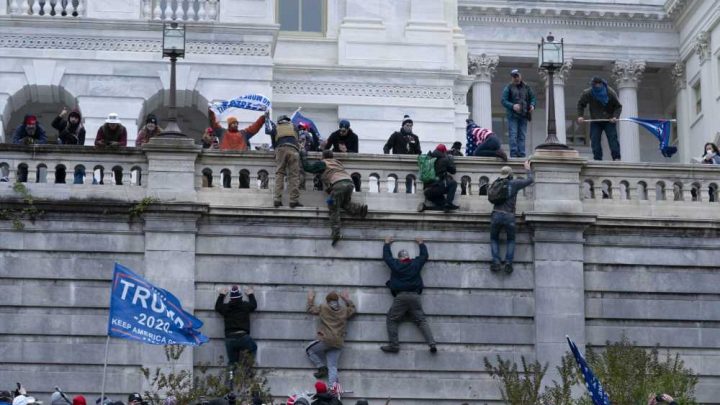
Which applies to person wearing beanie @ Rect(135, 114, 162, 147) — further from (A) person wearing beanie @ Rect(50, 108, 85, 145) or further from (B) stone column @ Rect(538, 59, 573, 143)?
(B) stone column @ Rect(538, 59, 573, 143)

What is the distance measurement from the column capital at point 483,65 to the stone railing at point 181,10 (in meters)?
28.2

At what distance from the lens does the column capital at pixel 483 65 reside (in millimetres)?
77812

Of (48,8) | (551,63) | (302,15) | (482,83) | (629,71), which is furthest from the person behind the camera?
(482,83)

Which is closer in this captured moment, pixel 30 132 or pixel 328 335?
pixel 328 335

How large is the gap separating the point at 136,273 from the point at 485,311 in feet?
22.4

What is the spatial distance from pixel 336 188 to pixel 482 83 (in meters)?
38.7

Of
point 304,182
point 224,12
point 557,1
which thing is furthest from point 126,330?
point 557,1

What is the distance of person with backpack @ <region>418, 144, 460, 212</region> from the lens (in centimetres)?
3984

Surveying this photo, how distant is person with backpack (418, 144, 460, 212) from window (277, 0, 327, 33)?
602 inches

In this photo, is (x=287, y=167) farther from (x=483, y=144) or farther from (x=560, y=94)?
(x=560, y=94)

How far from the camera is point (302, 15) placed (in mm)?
54812

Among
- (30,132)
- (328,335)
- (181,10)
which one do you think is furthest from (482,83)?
(328,335)

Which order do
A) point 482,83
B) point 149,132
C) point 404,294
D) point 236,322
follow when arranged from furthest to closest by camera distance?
point 482,83
point 149,132
point 404,294
point 236,322

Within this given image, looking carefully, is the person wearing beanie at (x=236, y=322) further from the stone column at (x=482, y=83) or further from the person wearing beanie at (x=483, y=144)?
the stone column at (x=482, y=83)
